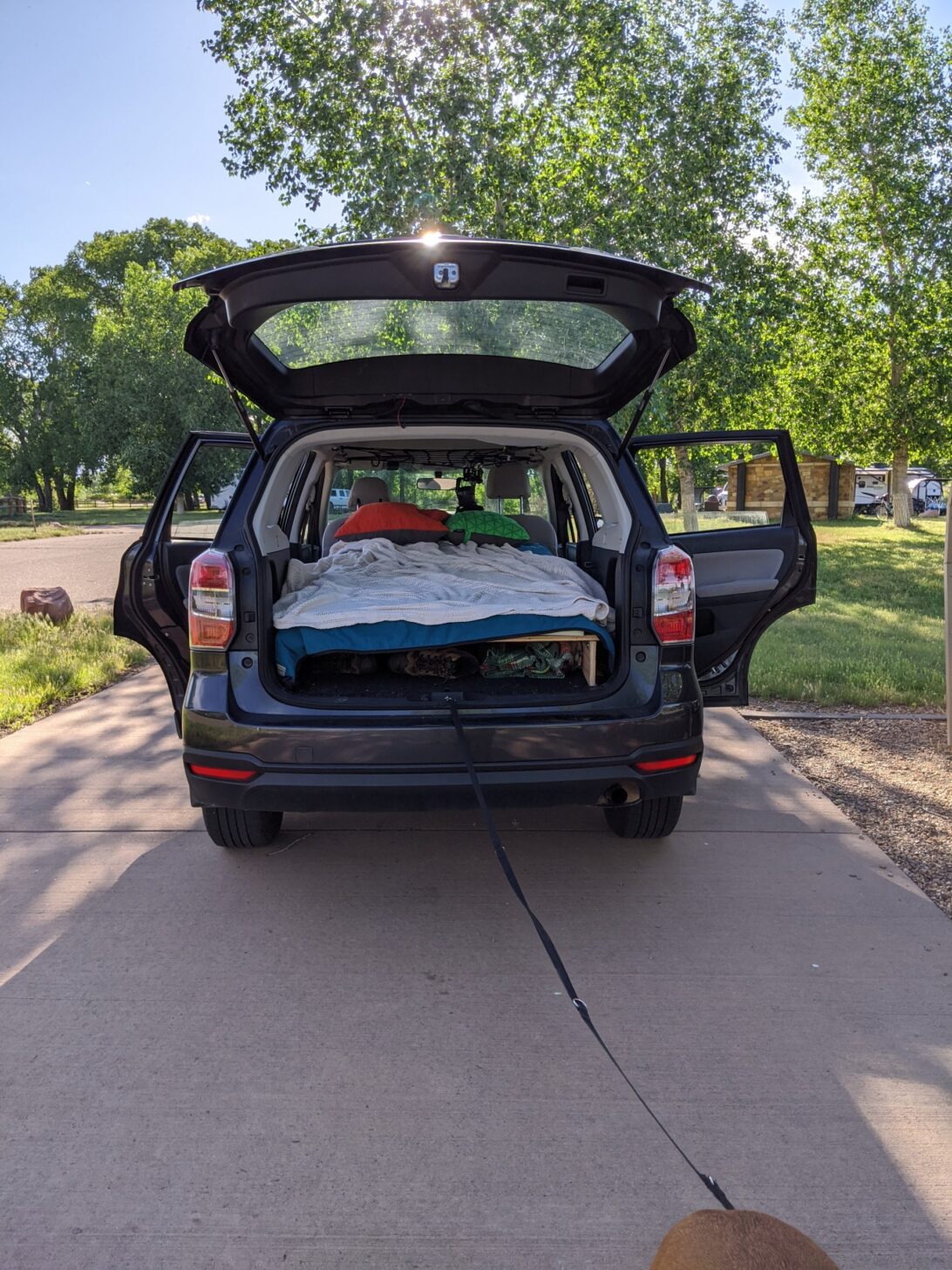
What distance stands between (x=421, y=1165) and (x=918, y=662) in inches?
259

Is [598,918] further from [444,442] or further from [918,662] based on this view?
[918,662]

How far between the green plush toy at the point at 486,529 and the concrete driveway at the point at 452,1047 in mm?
1671

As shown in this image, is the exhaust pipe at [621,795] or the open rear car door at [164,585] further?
the open rear car door at [164,585]

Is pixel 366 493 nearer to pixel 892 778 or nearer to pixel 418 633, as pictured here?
pixel 418 633

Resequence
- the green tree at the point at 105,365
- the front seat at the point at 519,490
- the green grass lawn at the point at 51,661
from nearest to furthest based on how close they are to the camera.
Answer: the front seat at the point at 519,490 → the green grass lawn at the point at 51,661 → the green tree at the point at 105,365

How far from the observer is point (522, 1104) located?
7.56ft

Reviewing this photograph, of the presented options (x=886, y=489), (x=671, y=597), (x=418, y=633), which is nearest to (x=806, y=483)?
(x=886, y=489)

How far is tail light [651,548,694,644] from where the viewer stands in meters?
3.30

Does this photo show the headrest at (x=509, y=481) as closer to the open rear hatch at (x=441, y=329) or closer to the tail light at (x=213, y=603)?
the open rear hatch at (x=441, y=329)

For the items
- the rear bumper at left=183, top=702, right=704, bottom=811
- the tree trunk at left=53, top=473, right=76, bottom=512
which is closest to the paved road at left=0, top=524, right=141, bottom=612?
the rear bumper at left=183, top=702, right=704, bottom=811

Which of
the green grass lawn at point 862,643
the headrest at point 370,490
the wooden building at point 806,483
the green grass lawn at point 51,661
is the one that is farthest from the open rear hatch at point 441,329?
the wooden building at point 806,483

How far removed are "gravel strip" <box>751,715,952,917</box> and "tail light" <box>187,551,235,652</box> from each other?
278 cm

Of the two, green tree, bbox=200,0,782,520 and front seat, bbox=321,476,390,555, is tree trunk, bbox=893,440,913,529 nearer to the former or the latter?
green tree, bbox=200,0,782,520

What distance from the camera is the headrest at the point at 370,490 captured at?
5457 mm
